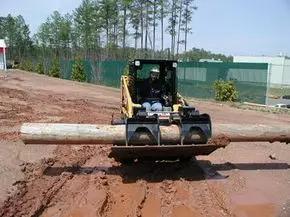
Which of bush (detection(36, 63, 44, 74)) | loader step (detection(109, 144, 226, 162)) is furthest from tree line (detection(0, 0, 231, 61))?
loader step (detection(109, 144, 226, 162))

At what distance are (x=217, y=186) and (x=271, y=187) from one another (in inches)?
39.9

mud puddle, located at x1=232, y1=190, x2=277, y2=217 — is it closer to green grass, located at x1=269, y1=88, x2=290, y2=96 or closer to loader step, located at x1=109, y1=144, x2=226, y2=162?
loader step, located at x1=109, y1=144, x2=226, y2=162

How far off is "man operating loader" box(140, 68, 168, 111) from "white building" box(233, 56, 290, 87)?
50.3 feet

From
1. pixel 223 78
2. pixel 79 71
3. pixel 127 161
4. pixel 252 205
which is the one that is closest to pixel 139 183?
pixel 127 161

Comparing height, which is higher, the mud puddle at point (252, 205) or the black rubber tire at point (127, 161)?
the black rubber tire at point (127, 161)

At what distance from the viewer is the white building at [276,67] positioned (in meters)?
29.4

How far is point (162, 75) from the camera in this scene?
436 inches

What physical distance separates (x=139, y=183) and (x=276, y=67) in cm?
3728

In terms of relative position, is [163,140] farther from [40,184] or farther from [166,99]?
[166,99]

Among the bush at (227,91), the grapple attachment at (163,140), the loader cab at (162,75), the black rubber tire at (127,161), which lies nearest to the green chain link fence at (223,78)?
the bush at (227,91)

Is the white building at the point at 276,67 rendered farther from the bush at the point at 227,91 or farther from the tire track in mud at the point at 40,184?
the tire track in mud at the point at 40,184

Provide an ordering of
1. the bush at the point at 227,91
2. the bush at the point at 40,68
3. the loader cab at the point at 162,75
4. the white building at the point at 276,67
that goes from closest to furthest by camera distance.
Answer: the loader cab at the point at 162,75 → the bush at the point at 227,91 → the white building at the point at 276,67 → the bush at the point at 40,68

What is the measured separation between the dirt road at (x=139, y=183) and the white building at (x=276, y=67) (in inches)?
629

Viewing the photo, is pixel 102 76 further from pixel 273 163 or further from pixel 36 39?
pixel 36 39
